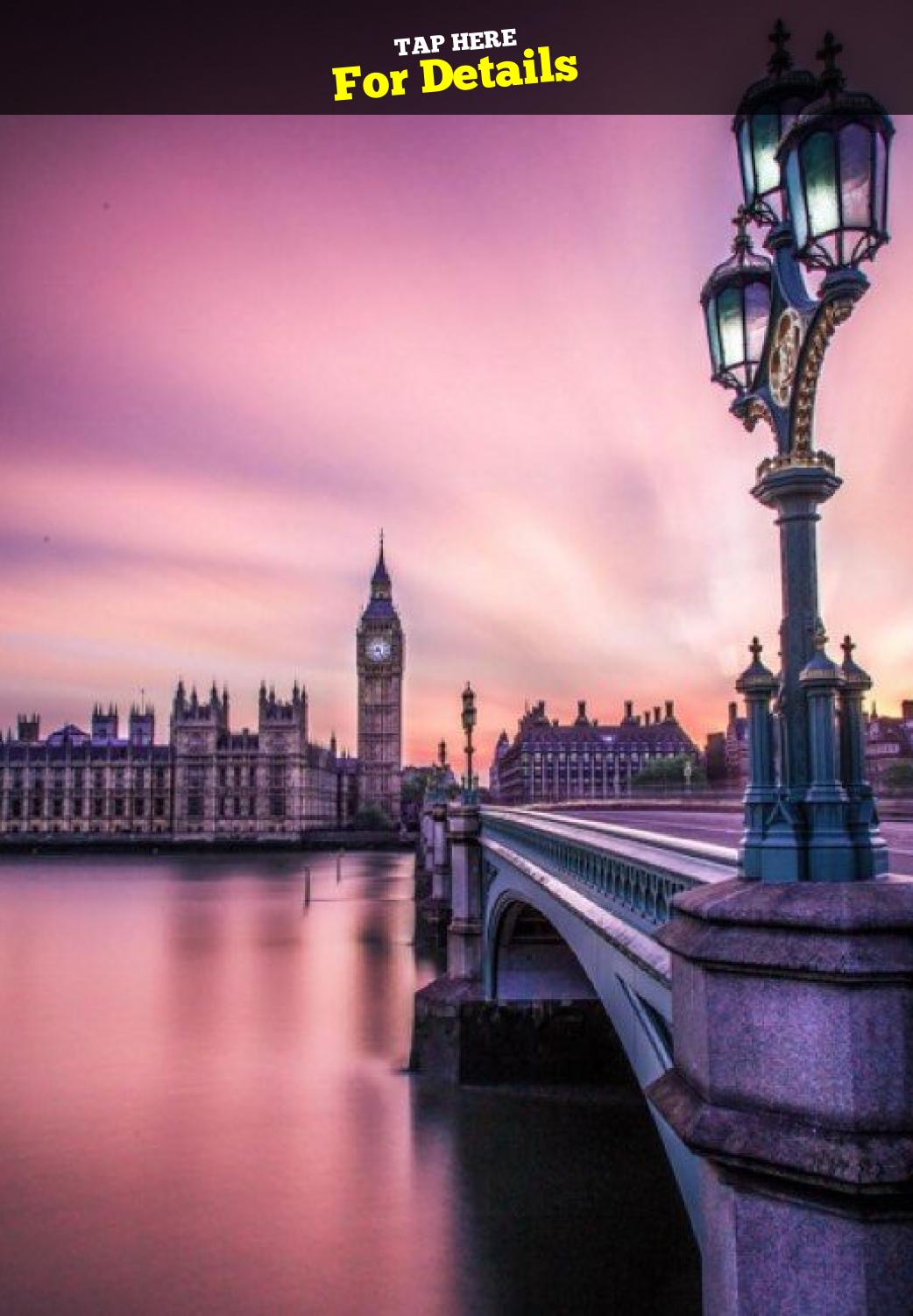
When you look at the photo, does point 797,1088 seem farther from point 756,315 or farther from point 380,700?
point 380,700

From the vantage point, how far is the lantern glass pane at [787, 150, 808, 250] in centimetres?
446

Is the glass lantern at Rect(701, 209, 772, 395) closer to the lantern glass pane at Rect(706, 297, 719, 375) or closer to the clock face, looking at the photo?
the lantern glass pane at Rect(706, 297, 719, 375)

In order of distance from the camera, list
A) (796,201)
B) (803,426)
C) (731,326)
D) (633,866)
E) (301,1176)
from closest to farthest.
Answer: (796,201) < (803,426) < (731,326) < (633,866) < (301,1176)

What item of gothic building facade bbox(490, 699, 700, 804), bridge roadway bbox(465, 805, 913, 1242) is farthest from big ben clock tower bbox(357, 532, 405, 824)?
bridge roadway bbox(465, 805, 913, 1242)

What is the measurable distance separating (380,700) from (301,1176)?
504 ft

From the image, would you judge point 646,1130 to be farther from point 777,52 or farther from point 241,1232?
point 777,52

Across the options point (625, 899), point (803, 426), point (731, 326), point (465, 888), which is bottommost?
point (465, 888)

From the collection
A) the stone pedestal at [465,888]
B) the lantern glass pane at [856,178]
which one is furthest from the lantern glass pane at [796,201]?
the stone pedestal at [465,888]

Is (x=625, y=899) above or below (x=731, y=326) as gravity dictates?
below

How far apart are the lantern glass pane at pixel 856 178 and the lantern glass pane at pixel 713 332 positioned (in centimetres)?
124

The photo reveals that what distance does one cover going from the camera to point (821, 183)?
4.42 m

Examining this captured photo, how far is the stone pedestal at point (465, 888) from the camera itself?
2894cm

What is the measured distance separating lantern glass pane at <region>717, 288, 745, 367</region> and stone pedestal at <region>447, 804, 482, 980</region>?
2458cm

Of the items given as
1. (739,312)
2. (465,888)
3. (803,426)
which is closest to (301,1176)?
(465,888)
